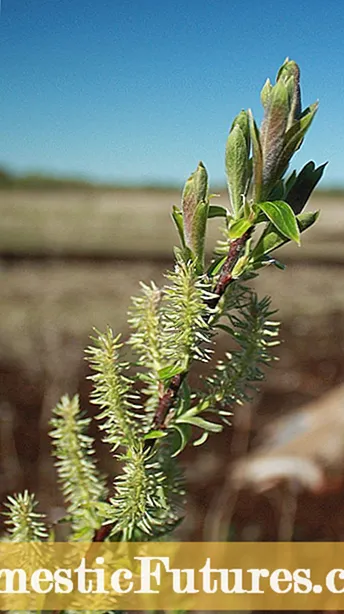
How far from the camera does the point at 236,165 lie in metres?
0.25

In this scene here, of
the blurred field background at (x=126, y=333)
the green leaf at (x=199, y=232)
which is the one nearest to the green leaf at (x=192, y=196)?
the green leaf at (x=199, y=232)

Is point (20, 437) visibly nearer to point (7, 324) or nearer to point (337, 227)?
point (7, 324)

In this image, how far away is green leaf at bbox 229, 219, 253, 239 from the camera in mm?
254

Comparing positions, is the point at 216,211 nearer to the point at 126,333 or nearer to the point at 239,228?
the point at 239,228

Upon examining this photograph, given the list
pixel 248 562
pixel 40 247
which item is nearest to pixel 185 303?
pixel 248 562

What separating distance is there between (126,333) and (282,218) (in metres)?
1.26

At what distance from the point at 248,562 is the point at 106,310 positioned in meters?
0.88

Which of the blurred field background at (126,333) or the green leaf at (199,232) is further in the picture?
the blurred field background at (126,333)

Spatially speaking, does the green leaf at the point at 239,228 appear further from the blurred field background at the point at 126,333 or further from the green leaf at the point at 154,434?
the blurred field background at the point at 126,333

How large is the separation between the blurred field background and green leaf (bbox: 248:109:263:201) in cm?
60

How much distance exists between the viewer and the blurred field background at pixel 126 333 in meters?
0.95

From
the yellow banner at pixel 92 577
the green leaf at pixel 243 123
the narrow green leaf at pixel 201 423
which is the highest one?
the green leaf at pixel 243 123

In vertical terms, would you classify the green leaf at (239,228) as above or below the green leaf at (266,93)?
below

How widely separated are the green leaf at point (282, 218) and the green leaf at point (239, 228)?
1cm
